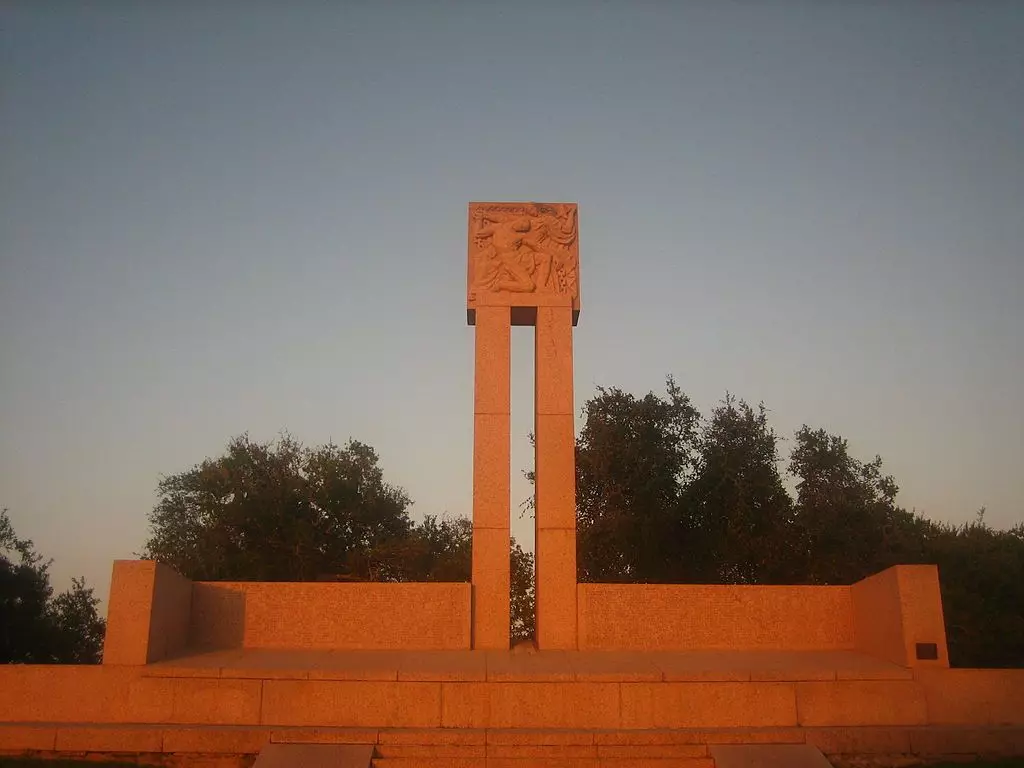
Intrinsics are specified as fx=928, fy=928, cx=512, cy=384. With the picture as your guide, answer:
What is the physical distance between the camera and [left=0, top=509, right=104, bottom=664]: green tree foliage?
736 inches

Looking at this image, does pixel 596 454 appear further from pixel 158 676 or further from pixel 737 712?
pixel 158 676

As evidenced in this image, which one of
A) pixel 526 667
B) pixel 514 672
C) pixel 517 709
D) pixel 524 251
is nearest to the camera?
pixel 517 709

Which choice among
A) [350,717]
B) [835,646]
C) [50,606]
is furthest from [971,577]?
[50,606]

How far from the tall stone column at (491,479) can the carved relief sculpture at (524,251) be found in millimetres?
485

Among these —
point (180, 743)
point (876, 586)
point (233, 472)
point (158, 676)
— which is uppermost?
point (233, 472)

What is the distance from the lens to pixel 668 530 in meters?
20.9

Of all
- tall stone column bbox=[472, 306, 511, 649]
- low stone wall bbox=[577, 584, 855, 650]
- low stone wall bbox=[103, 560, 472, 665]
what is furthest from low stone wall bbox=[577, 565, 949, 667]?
low stone wall bbox=[103, 560, 472, 665]

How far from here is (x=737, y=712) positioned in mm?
11000

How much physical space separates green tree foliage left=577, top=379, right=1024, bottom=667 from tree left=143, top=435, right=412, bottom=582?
556 cm

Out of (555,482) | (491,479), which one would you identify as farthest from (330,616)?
(555,482)

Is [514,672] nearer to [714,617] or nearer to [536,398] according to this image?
[714,617]

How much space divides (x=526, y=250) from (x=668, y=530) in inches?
324

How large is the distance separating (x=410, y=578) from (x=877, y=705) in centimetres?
1374

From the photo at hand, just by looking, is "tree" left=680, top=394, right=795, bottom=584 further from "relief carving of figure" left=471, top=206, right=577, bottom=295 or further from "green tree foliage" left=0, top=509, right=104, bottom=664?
"green tree foliage" left=0, top=509, right=104, bottom=664
